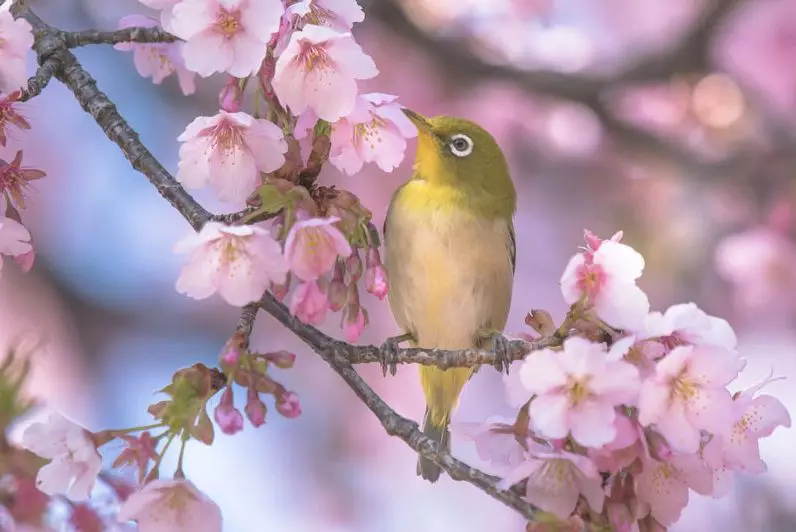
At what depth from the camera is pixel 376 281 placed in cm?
201

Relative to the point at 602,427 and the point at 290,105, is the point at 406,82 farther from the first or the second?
the point at 602,427

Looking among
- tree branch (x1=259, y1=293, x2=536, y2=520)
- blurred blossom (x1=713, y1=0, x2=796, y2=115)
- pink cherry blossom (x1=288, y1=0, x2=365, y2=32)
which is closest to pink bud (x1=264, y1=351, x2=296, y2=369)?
tree branch (x1=259, y1=293, x2=536, y2=520)

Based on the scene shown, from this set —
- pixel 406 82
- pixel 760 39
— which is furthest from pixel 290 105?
pixel 760 39

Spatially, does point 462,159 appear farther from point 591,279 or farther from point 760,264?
point 760,264

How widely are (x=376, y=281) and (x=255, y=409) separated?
15.1 inches

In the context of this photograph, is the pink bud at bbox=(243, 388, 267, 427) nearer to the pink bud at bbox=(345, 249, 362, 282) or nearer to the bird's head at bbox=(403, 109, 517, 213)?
the pink bud at bbox=(345, 249, 362, 282)

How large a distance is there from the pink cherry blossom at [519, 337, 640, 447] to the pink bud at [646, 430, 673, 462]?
0.11m

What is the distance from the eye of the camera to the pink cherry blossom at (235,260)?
174 centimetres

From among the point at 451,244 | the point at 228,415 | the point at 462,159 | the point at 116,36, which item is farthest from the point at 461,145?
the point at 228,415

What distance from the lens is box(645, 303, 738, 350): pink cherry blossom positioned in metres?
1.85

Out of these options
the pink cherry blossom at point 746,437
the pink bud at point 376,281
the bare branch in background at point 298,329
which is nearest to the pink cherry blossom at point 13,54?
the bare branch in background at point 298,329

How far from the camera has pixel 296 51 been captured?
6.17 ft

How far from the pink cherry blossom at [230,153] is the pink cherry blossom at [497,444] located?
622 mm

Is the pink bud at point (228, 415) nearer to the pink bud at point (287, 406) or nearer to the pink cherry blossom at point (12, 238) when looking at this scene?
the pink bud at point (287, 406)
